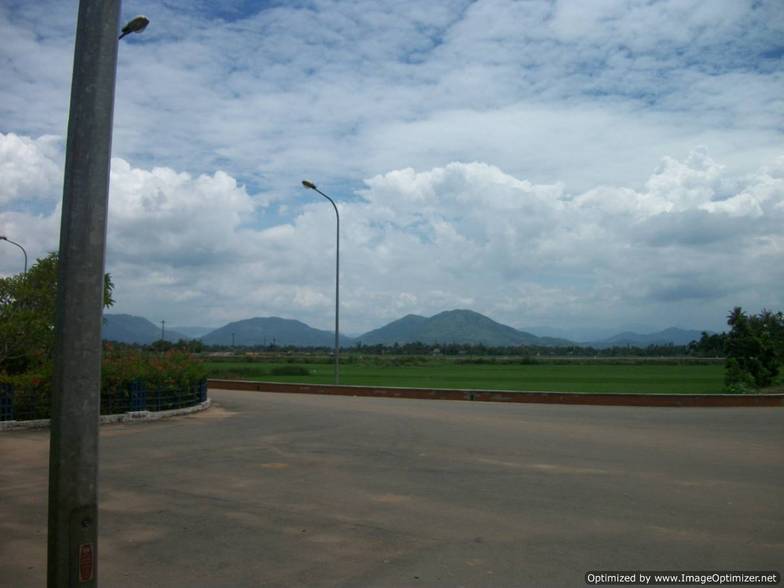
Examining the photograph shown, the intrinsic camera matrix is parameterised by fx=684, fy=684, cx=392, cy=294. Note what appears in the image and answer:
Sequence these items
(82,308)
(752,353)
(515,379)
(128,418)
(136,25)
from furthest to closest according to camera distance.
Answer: (515,379), (752,353), (128,418), (136,25), (82,308)

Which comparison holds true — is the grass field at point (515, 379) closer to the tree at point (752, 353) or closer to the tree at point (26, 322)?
the tree at point (752, 353)

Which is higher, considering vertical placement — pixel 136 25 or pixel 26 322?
pixel 136 25

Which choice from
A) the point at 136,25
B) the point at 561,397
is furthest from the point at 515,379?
the point at 136,25

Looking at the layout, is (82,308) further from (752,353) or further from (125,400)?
(752,353)

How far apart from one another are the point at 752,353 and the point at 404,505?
32.6m

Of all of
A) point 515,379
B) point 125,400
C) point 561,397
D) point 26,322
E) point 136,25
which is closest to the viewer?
point 136,25

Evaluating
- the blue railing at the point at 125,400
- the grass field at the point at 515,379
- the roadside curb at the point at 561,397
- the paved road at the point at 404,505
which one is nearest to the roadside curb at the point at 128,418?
the blue railing at the point at 125,400

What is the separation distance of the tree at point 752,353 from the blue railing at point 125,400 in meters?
27.4

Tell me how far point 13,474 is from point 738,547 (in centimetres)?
987

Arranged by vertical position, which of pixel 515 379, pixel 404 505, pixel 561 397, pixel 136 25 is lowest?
pixel 515 379

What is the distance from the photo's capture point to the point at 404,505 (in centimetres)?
868

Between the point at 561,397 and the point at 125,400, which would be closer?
the point at 125,400

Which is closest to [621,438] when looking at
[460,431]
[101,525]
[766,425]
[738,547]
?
[460,431]

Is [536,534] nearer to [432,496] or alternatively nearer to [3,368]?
[432,496]
